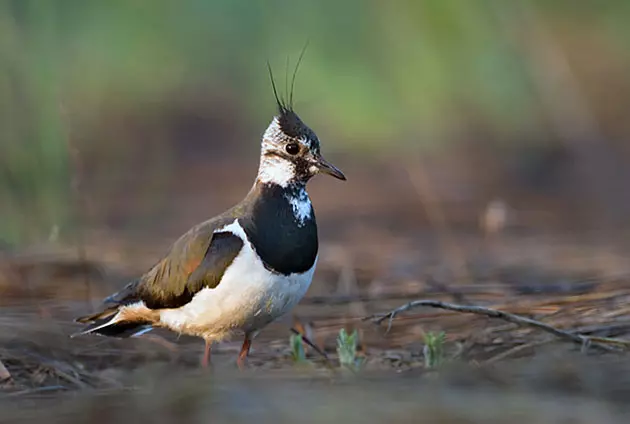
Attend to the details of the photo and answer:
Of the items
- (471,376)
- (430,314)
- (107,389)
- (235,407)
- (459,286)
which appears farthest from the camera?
(459,286)

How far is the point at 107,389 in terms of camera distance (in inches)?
185

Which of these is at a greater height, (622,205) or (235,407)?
(622,205)

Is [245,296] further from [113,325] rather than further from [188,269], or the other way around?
[113,325]

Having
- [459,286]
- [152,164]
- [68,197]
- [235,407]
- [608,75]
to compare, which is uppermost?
[608,75]

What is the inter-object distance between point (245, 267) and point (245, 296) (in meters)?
0.11

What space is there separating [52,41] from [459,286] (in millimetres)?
5340

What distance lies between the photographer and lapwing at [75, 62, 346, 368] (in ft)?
16.1

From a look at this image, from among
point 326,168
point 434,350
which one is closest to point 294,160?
point 326,168

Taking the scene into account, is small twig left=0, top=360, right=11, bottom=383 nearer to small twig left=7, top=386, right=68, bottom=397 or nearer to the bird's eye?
small twig left=7, top=386, right=68, bottom=397

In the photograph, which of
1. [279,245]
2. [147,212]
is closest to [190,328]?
[279,245]

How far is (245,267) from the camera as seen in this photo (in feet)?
16.0

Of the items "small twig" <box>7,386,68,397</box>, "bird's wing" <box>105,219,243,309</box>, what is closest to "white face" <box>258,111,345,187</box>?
"bird's wing" <box>105,219,243,309</box>

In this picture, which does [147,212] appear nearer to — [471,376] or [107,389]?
[107,389]

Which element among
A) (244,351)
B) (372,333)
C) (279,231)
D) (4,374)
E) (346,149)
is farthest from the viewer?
(346,149)
